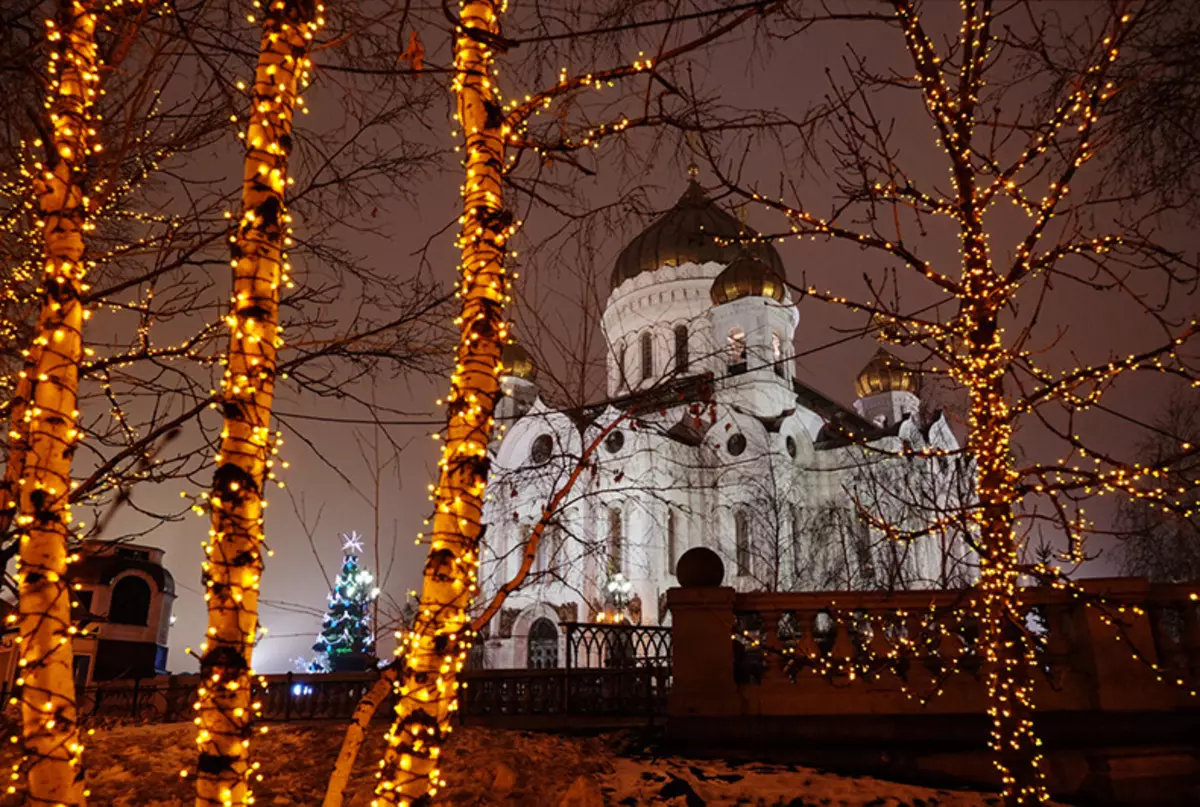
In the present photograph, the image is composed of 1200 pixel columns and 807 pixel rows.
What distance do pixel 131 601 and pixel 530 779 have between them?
60.0 feet

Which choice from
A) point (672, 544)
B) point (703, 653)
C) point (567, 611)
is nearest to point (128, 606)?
point (703, 653)

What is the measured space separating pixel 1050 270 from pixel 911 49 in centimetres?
205

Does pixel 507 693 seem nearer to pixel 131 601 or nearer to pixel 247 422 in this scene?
pixel 247 422

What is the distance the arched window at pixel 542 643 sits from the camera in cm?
3850

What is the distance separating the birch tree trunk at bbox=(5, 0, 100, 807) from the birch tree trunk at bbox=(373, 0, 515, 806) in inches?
48.3

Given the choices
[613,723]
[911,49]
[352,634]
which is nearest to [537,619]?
[352,634]

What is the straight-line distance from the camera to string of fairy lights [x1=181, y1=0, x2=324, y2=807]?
11.2 feet

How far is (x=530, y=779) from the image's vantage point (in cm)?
700

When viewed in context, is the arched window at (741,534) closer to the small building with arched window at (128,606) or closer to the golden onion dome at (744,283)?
the golden onion dome at (744,283)

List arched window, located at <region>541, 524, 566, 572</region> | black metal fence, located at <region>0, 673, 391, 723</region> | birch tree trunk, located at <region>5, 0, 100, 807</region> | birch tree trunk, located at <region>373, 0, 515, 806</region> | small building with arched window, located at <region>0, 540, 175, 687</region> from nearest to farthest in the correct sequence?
birch tree trunk, located at <region>5, 0, 100, 807</region> < birch tree trunk, located at <region>373, 0, 515, 806</region> < arched window, located at <region>541, 524, 566, 572</region> < black metal fence, located at <region>0, 673, 391, 723</region> < small building with arched window, located at <region>0, 540, 175, 687</region>

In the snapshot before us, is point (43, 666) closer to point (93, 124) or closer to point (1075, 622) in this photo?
point (93, 124)

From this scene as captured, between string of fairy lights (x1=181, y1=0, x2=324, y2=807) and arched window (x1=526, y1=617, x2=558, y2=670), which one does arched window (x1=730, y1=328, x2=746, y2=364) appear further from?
arched window (x1=526, y1=617, x2=558, y2=670)

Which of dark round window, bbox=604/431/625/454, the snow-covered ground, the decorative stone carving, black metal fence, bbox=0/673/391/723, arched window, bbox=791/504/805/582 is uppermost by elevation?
dark round window, bbox=604/431/625/454

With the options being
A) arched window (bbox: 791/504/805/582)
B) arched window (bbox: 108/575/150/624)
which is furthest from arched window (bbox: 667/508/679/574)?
arched window (bbox: 108/575/150/624)
